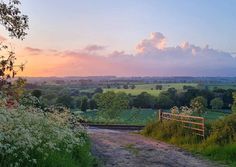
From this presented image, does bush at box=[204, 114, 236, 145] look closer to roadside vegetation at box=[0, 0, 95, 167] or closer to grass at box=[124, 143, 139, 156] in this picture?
grass at box=[124, 143, 139, 156]

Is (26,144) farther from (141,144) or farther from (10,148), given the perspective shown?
(141,144)

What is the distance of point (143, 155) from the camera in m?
18.0

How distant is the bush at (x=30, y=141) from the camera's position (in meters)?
8.28

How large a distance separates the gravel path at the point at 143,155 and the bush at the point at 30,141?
3.24m

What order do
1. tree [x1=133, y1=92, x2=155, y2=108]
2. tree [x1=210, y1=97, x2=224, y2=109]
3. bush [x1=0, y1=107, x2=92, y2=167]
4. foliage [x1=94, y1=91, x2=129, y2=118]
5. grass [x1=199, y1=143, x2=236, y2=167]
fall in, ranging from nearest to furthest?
bush [x1=0, y1=107, x2=92, y2=167] < grass [x1=199, y1=143, x2=236, y2=167] < foliage [x1=94, y1=91, x2=129, y2=118] < tree [x1=210, y1=97, x2=224, y2=109] < tree [x1=133, y1=92, x2=155, y2=108]

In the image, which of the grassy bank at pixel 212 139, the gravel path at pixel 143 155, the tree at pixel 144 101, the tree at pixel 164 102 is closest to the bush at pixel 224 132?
the grassy bank at pixel 212 139

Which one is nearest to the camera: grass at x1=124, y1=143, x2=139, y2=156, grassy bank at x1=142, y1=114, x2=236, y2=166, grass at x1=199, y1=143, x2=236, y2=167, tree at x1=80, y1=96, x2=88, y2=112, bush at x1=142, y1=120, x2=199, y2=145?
grass at x1=199, y1=143, x2=236, y2=167

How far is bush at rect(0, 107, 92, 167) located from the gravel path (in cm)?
324

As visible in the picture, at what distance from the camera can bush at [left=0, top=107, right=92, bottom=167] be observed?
8.28m

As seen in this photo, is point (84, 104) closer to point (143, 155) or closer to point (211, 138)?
point (211, 138)

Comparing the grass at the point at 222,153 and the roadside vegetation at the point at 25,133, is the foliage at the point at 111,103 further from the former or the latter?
A: the roadside vegetation at the point at 25,133

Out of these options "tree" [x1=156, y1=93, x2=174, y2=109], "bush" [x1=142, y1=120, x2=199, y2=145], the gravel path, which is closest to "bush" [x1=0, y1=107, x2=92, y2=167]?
the gravel path

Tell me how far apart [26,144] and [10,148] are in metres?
0.38

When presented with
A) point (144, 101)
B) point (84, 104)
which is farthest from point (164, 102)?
point (84, 104)
